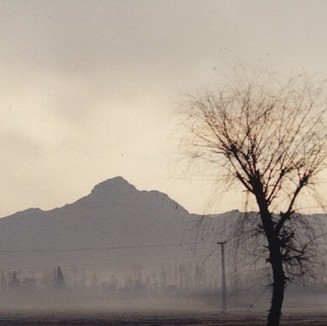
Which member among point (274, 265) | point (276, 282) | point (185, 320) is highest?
point (274, 265)

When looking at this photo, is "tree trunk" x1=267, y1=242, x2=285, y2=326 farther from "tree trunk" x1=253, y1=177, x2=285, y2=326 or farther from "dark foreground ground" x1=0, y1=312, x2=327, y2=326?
"dark foreground ground" x1=0, y1=312, x2=327, y2=326

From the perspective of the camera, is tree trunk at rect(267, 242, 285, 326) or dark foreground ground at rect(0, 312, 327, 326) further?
dark foreground ground at rect(0, 312, 327, 326)

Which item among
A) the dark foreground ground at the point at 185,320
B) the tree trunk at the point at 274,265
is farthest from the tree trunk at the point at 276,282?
the dark foreground ground at the point at 185,320

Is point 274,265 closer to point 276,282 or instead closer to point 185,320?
point 276,282

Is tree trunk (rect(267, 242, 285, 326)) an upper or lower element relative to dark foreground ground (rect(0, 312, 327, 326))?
upper

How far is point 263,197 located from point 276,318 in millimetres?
4231

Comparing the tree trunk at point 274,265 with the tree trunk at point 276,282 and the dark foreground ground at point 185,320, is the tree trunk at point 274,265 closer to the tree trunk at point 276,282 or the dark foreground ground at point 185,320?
the tree trunk at point 276,282

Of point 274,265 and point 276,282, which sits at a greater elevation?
point 274,265

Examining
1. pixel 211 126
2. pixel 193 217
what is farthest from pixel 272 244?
pixel 211 126

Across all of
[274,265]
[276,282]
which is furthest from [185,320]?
[274,265]

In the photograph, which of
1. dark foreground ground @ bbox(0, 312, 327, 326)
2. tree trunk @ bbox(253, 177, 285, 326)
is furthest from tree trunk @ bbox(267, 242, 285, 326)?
dark foreground ground @ bbox(0, 312, 327, 326)

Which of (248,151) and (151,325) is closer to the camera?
(248,151)

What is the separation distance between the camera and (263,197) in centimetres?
2502

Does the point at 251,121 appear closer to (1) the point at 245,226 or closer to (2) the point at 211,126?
(2) the point at 211,126
